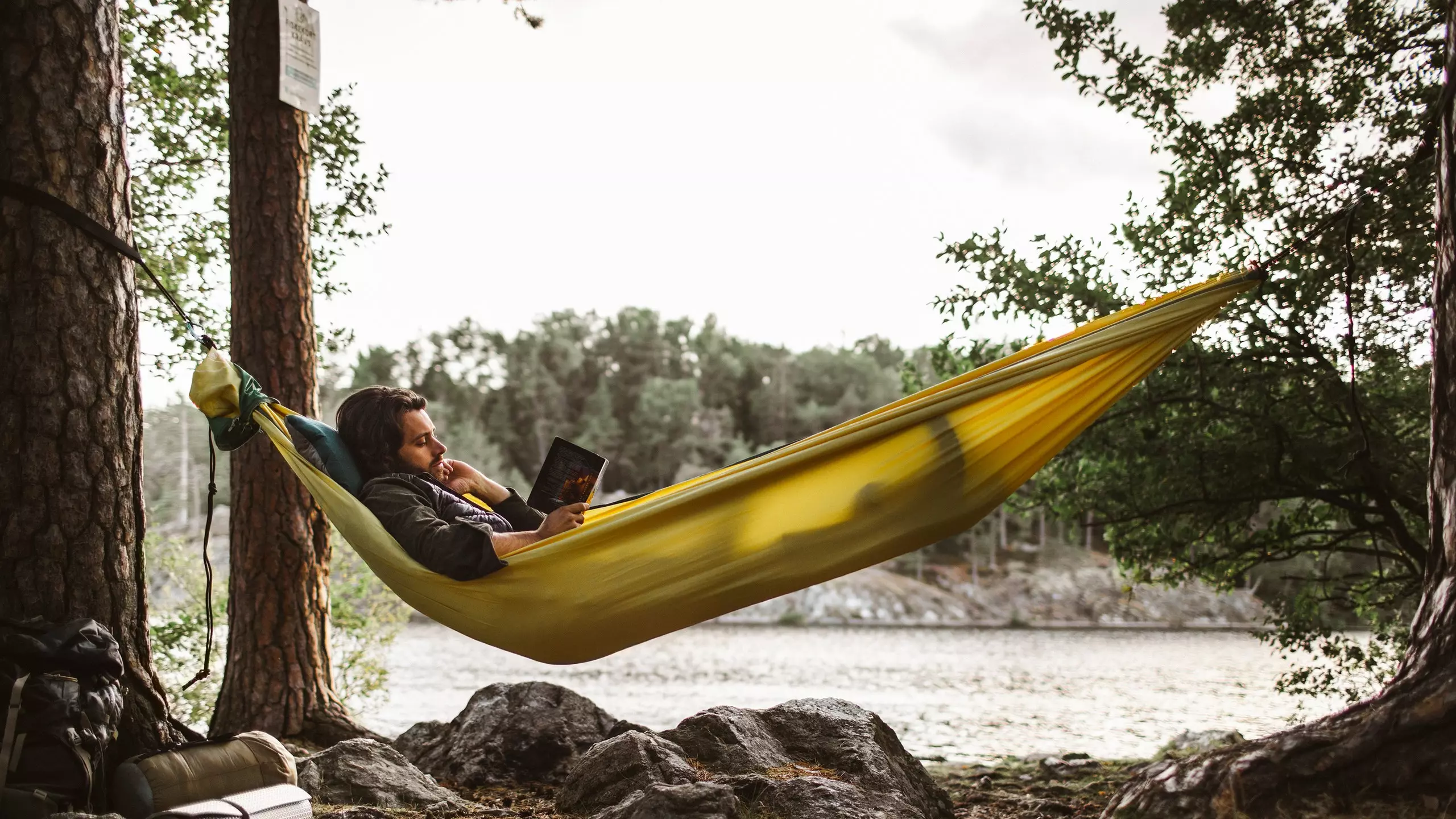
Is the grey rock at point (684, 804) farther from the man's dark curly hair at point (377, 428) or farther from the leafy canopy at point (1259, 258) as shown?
the leafy canopy at point (1259, 258)

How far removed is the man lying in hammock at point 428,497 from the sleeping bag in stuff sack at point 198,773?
0.53 metres

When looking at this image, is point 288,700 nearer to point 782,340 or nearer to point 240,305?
point 240,305

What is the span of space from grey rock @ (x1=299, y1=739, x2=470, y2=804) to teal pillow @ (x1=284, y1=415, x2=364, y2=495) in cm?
79

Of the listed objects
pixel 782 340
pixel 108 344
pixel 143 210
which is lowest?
pixel 108 344

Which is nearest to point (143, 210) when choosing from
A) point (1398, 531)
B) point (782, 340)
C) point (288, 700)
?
point (288, 700)

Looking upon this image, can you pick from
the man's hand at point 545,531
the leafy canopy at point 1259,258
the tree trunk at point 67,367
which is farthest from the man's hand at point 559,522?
the leafy canopy at point 1259,258

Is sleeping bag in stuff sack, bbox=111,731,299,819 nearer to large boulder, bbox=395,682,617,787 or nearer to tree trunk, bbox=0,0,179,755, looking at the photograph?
tree trunk, bbox=0,0,179,755

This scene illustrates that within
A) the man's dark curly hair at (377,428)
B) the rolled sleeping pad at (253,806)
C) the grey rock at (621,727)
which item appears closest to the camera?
the rolled sleeping pad at (253,806)

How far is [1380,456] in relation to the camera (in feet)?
11.5

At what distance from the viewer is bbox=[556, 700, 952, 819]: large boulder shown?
2334 millimetres

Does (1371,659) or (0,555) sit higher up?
(0,555)

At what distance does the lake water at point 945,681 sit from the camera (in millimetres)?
8398

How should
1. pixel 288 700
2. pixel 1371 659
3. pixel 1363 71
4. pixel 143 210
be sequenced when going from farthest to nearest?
1. pixel 143 210
2. pixel 1371 659
3. pixel 1363 71
4. pixel 288 700

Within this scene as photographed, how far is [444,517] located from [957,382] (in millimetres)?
1124
